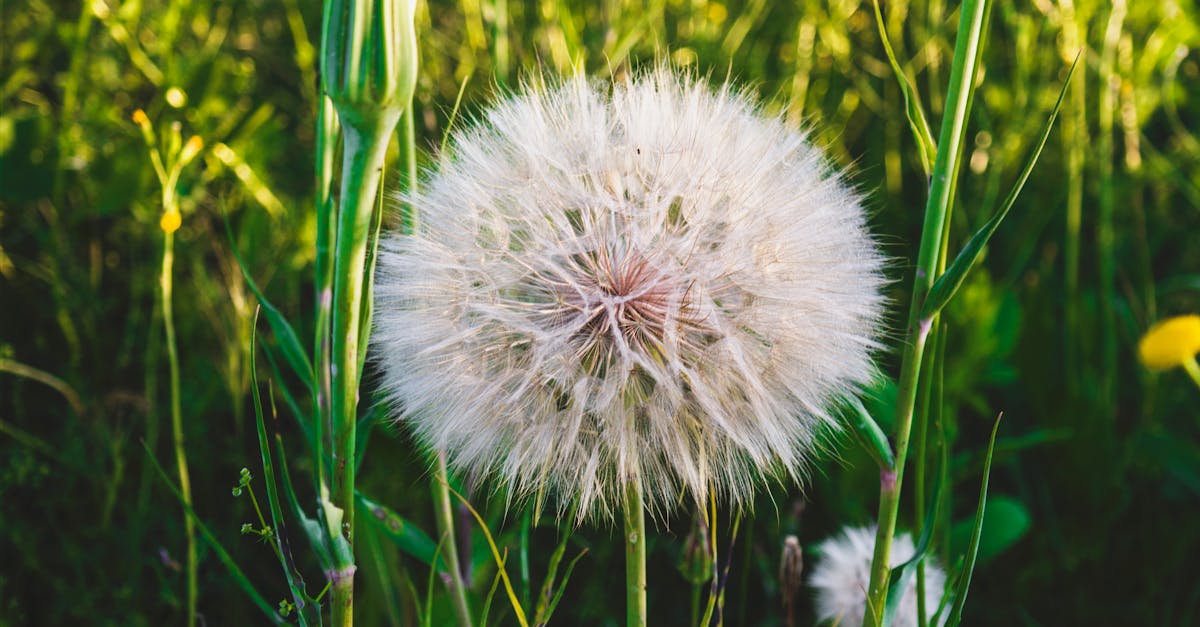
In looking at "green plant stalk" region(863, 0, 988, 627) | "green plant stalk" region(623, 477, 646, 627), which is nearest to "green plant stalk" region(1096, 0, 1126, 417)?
"green plant stalk" region(863, 0, 988, 627)

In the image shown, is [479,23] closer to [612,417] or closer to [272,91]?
[272,91]

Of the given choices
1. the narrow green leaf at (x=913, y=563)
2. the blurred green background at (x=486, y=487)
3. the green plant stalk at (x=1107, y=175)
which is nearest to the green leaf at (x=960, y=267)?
the narrow green leaf at (x=913, y=563)

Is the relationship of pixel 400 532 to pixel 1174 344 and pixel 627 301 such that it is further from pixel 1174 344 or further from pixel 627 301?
pixel 1174 344

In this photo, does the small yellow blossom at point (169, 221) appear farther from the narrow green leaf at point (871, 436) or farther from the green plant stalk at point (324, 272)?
the narrow green leaf at point (871, 436)

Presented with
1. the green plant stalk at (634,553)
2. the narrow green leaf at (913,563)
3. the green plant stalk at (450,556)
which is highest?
the narrow green leaf at (913,563)

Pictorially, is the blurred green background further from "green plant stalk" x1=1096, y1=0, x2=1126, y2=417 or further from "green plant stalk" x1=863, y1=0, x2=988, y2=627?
"green plant stalk" x1=863, y1=0, x2=988, y2=627

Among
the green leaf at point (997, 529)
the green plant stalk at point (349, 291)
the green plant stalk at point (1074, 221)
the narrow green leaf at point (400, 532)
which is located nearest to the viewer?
the green plant stalk at point (349, 291)
